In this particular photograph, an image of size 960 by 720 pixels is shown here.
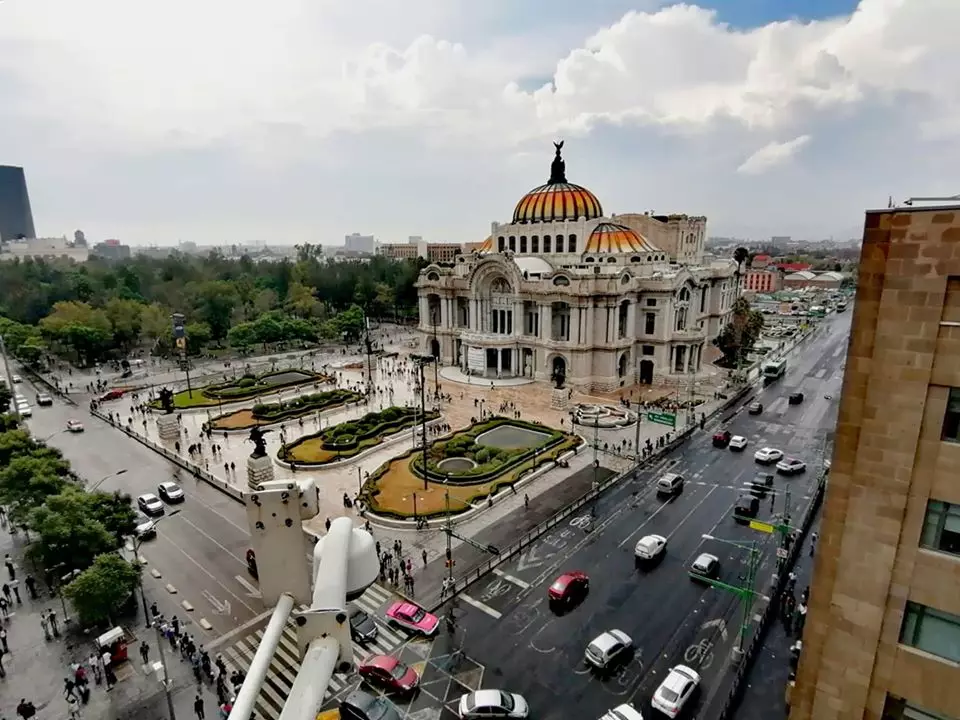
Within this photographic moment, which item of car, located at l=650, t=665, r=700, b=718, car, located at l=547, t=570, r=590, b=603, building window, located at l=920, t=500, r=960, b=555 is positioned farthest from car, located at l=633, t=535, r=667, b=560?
building window, located at l=920, t=500, r=960, b=555

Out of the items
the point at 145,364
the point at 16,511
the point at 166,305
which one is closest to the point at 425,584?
the point at 16,511

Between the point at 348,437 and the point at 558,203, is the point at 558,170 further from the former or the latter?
the point at 348,437

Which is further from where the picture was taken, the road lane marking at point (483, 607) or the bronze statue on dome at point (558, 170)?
the bronze statue on dome at point (558, 170)

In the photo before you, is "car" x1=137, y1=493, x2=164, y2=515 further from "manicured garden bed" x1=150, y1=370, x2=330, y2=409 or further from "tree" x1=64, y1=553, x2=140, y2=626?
"manicured garden bed" x1=150, y1=370, x2=330, y2=409

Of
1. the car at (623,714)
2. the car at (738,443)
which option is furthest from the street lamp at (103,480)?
the car at (738,443)

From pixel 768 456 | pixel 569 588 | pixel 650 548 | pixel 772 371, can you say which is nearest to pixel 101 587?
pixel 569 588

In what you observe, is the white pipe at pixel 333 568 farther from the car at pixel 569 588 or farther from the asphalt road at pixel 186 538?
the asphalt road at pixel 186 538
